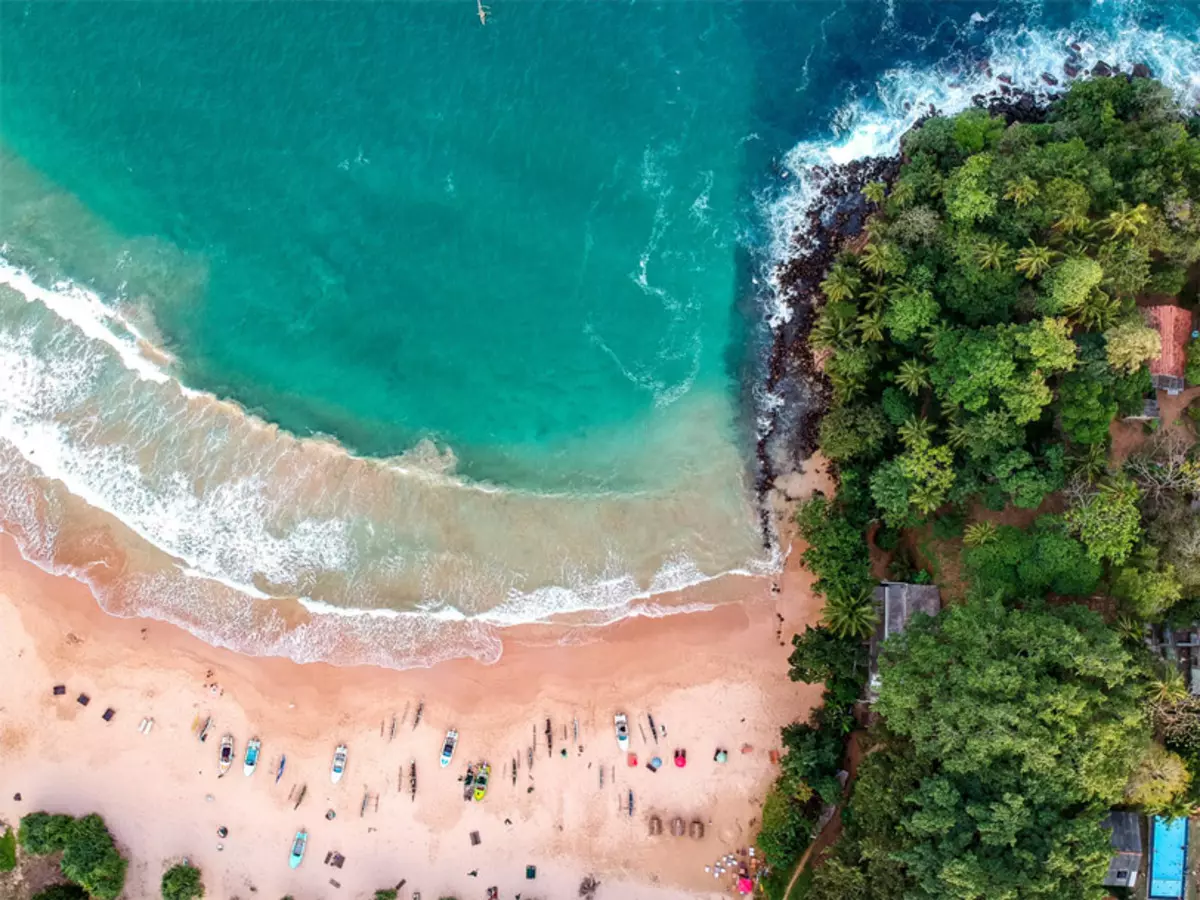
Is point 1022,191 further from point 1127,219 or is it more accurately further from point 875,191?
point 875,191

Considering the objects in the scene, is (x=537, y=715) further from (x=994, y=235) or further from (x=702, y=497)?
(x=994, y=235)

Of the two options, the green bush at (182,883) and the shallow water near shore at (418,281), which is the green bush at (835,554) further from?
the green bush at (182,883)

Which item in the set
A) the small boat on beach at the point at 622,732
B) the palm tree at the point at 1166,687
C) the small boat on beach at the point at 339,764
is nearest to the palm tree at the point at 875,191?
the palm tree at the point at 1166,687

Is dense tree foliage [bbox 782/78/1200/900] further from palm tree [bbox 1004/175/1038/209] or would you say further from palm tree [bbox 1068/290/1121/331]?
palm tree [bbox 1004/175/1038/209]

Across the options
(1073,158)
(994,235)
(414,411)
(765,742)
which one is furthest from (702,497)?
(1073,158)

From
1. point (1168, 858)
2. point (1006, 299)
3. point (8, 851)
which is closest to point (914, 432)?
point (1006, 299)
